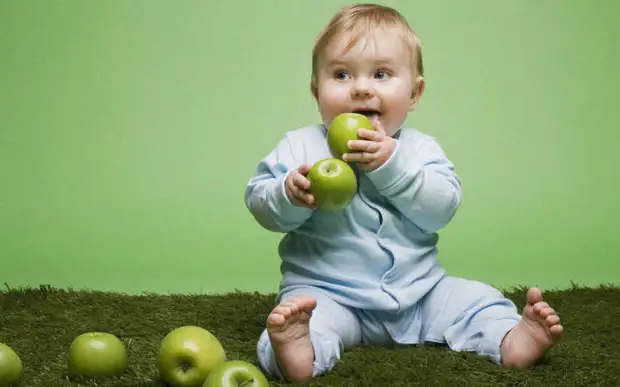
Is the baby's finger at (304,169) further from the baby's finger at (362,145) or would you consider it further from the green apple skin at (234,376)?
the green apple skin at (234,376)

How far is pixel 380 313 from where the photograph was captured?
279 centimetres

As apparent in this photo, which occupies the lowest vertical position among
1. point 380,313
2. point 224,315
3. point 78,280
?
point 380,313

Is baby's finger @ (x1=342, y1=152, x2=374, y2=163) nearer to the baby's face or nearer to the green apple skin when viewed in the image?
the baby's face

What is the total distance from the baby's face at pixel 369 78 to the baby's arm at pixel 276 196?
16 cm

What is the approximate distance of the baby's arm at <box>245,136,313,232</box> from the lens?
8.73 feet

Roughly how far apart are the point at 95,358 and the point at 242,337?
0.59 meters

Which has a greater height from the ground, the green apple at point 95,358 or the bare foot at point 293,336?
the green apple at point 95,358

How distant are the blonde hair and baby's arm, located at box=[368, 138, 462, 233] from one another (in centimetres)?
29

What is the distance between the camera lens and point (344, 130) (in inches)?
103

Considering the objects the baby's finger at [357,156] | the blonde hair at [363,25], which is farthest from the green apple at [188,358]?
the blonde hair at [363,25]

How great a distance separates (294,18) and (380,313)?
8.12ft

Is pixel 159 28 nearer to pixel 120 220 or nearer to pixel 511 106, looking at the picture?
pixel 120 220

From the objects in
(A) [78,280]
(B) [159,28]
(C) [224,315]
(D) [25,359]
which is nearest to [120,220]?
(A) [78,280]

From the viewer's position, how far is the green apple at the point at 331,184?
2.53m
